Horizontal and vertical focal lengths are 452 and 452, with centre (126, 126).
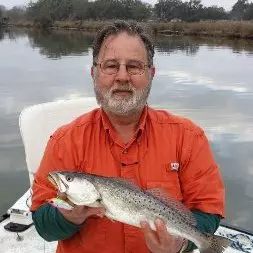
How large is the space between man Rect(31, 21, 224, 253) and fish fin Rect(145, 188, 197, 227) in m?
0.17

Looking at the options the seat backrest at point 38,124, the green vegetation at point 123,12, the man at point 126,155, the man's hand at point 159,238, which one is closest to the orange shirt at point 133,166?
the man at point 126,155

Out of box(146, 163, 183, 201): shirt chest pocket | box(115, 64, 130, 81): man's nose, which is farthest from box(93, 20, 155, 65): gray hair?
box(146, 163, 183, 201): shirt chest pocket

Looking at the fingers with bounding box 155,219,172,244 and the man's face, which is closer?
the fingers with bounding box 155,219,172,244

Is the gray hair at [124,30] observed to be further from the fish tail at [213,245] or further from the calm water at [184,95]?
the calm water at [184,95]

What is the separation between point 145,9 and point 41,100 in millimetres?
78561

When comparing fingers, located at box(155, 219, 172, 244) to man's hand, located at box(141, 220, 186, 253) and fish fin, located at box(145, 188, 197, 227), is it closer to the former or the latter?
man's hand, located at box(141, 220, 186, 253)

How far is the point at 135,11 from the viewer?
90750 mm

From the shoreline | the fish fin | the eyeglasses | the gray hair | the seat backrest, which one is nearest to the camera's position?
the fish fin

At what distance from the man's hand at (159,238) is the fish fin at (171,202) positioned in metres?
0.19

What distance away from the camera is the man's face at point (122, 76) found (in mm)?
3078

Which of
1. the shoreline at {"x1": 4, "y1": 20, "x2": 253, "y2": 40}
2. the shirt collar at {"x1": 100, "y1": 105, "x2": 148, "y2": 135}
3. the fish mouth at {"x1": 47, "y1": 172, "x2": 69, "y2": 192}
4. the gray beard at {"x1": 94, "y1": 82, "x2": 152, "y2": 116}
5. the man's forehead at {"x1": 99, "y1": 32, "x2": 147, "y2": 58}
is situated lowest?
the shoreline at {"x1": 4, "y1": 20, "x2": 253, "y2": 40}

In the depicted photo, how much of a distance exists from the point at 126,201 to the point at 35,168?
6.48 ft

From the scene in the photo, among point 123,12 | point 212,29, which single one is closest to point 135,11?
point 123,12

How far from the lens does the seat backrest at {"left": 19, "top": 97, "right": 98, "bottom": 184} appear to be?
14.4 ft
